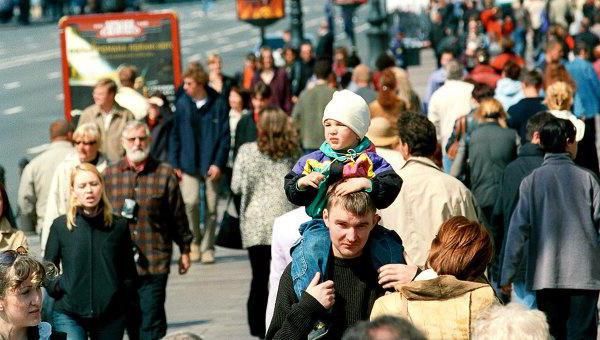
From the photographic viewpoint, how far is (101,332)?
881 cm

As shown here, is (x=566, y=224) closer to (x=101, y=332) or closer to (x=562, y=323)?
(x=562, y=323)

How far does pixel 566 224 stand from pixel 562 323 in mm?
581

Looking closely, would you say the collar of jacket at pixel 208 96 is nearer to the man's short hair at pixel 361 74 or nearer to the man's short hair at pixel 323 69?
the man's short hair at pixel 323 69

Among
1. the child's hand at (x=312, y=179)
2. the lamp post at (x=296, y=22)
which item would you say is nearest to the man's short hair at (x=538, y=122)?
the child's hand at (x=312, y=179)

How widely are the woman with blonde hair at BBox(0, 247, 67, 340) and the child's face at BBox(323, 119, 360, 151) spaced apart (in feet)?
4.39

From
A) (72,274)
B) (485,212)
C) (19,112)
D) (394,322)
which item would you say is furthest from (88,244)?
(19,112)

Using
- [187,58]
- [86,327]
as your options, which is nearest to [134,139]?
[86,327]

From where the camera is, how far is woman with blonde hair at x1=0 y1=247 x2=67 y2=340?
20.6 feet

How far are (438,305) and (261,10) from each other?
63.5 feet

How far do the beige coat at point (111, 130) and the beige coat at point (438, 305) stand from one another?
8139mm

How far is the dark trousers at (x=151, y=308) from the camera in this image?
9.73 meters

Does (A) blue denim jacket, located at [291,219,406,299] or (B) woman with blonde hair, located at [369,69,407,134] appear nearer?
(A) blue denim jacket, located at [291,219,406,299]

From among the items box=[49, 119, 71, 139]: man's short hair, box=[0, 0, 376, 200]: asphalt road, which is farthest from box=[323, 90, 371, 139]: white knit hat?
box=[0, 0, 376, 200]: asphalt road

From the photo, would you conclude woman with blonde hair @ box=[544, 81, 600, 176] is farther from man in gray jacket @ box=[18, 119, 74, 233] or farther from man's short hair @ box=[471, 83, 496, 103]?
man in gray jacket @ box=[18, 119, 74, 233]
